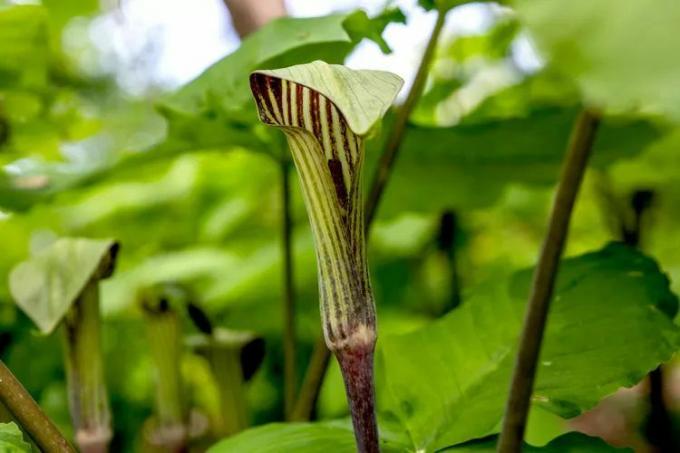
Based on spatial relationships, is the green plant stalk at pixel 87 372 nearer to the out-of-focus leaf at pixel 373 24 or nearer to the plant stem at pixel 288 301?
the plant stem at pixel 288 301

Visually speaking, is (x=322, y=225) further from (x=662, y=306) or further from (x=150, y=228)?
(x=150, y=228)

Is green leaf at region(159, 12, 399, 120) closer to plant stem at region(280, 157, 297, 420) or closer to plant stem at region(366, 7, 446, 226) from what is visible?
plant stem at region(366, 7, 446, 226)

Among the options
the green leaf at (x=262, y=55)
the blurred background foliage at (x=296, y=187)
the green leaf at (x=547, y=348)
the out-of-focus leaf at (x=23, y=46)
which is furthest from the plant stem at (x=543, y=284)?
the out-of-focus leaf at (x=23, y=46)

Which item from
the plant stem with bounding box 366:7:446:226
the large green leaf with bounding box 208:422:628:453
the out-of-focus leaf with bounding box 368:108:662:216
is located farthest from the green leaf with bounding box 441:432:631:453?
the out-of-focus leaf with bounding box 368:108:662:216

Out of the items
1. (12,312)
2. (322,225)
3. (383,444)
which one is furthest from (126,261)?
(322,225)

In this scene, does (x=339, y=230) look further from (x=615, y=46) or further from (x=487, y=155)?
(x=487, y=155)

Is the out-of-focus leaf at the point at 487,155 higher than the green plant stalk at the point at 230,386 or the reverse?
higher

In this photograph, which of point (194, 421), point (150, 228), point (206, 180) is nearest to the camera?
point (194, 421)
